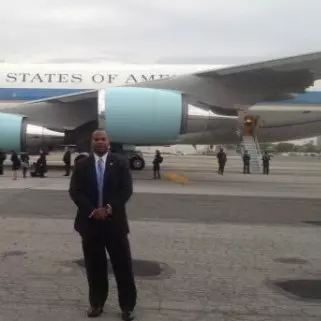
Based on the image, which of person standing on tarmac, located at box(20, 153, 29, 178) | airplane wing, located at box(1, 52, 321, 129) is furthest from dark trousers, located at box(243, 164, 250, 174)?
person standing on tarmac, located at box(20, 153, 29, 178)

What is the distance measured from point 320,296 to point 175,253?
6.89ft

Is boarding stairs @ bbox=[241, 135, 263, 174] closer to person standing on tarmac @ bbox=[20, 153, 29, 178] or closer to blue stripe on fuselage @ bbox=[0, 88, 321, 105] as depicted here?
blue stripe on fuselage @ bbox=[0, 88, 321, 105]

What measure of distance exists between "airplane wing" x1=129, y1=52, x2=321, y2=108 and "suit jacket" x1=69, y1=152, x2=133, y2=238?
38.2ft

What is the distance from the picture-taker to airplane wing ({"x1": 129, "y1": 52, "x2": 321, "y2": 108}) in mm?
15680

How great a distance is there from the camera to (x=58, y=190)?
13.7 m

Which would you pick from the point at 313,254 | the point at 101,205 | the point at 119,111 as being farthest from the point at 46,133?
the point at 101,205

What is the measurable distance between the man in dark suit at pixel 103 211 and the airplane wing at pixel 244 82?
38.2ft

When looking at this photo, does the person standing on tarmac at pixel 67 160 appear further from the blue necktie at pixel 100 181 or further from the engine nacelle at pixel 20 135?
the blue necktie at pixel 100 181

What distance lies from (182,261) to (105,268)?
186 cm

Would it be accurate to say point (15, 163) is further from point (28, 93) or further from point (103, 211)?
point (103, 211)

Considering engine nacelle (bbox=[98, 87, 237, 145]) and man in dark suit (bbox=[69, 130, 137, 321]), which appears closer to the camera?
man in dark suit (bbox=[69, 130, 137, 321])

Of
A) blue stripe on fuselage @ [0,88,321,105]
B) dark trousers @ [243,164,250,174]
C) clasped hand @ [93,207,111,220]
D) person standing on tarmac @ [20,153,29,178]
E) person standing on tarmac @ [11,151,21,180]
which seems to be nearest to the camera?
clasped hand @ [93,207,111,220]

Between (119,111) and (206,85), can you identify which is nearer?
(119,111)

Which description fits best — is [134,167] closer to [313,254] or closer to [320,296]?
[313,254]
